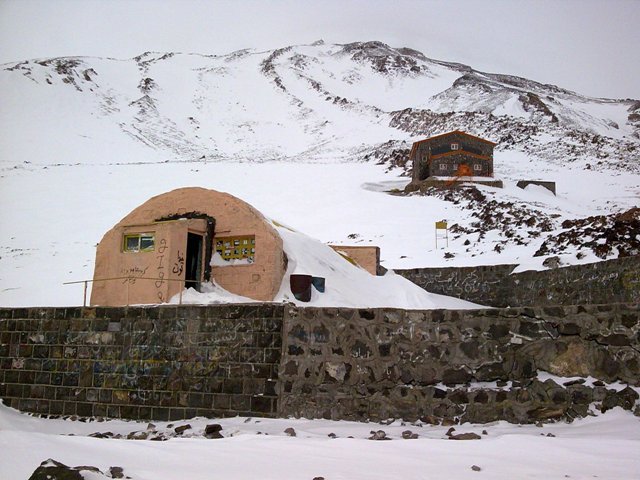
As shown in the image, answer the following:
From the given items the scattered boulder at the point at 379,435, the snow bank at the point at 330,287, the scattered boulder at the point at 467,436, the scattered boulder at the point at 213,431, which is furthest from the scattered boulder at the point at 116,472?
the snow bank at the point at 330,287

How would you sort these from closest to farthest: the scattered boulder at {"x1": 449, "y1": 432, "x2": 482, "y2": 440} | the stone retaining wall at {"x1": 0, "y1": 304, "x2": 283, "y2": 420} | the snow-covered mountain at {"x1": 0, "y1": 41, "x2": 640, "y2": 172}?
the scattered boulder at {"x1": 449, "y1": 432, "x2": 482, "y2": 440} < the stone retaining wall at {"x1": 0, "y1": 304, "x2": 283, "y2": 420} < the snow-covered mountain at {"x1": 0, "y1": 41, "x2": 640, "y2": 172}

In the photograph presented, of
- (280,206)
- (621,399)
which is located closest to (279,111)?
(280,206)

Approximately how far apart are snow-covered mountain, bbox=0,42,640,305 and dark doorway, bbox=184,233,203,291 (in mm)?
8214

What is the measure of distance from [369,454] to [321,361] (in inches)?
81.1

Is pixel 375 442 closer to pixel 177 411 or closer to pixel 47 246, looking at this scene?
pixel 177 411

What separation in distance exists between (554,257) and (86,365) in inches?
442

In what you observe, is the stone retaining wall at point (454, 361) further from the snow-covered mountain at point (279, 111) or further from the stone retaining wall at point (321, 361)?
the snow-covered mountain at point (279, 111)

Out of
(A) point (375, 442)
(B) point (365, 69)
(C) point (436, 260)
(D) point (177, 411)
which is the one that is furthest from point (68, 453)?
(B) point (365, 69)

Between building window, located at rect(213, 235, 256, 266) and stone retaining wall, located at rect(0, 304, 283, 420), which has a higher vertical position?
building window, located at rect(213, 235, 256, 266)

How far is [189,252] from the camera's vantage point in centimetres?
1079

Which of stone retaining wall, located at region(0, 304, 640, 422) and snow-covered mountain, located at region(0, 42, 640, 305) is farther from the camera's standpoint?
snow-covered mountain, located at region(0, 42, 640, 305)

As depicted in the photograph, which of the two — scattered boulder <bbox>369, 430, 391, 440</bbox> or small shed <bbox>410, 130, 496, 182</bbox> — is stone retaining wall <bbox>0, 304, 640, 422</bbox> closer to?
scattered boulder <bbox>369, 430, 391, 440</bbox>

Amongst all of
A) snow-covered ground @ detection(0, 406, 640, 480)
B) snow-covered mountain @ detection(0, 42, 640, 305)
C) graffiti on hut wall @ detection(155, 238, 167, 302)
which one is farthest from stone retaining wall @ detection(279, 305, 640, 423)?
snow-covered mountain @ detection(0, 42, 640, 305)

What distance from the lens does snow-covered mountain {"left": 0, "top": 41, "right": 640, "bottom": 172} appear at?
51.4 metres
